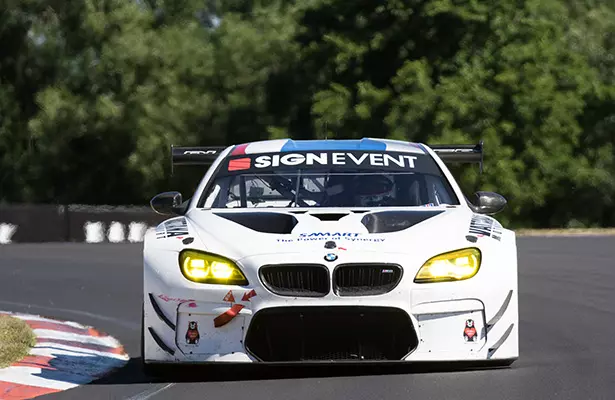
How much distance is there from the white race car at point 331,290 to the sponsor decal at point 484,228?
17 millimetres

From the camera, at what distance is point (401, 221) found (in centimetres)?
799

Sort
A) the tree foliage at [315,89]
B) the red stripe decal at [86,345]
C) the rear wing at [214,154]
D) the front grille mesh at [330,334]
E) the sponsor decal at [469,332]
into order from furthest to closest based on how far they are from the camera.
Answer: the tree foliage at [315,89]
the rear wing at [214,154]
the red stripe decal at [86,345]
the sponsor decal at [469,332]
the front grille mesh at [330,334]

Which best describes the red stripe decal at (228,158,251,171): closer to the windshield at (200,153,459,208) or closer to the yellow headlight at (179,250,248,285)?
the windshield at (200,153,459,208)

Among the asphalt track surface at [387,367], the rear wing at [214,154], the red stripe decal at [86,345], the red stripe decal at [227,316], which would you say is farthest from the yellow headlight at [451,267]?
the red stripe decal at [86,345]

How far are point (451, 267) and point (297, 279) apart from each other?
80cm

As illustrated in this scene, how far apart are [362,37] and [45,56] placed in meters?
15.2

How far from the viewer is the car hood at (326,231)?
25.1ft

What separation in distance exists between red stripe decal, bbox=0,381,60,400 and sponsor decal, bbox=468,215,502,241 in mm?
2452

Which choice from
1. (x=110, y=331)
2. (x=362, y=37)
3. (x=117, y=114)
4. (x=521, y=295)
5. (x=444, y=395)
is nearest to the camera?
(x=444, y=395)

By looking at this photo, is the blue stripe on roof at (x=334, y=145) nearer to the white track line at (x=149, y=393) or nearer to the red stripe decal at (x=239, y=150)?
the red stripe decal at (x=239, y=150)

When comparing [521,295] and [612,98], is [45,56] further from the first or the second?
[521,295]

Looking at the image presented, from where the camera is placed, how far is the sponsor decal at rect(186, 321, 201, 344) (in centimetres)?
768

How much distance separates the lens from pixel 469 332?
301 inches

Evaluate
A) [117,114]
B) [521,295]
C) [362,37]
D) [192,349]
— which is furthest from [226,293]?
[117,114]
